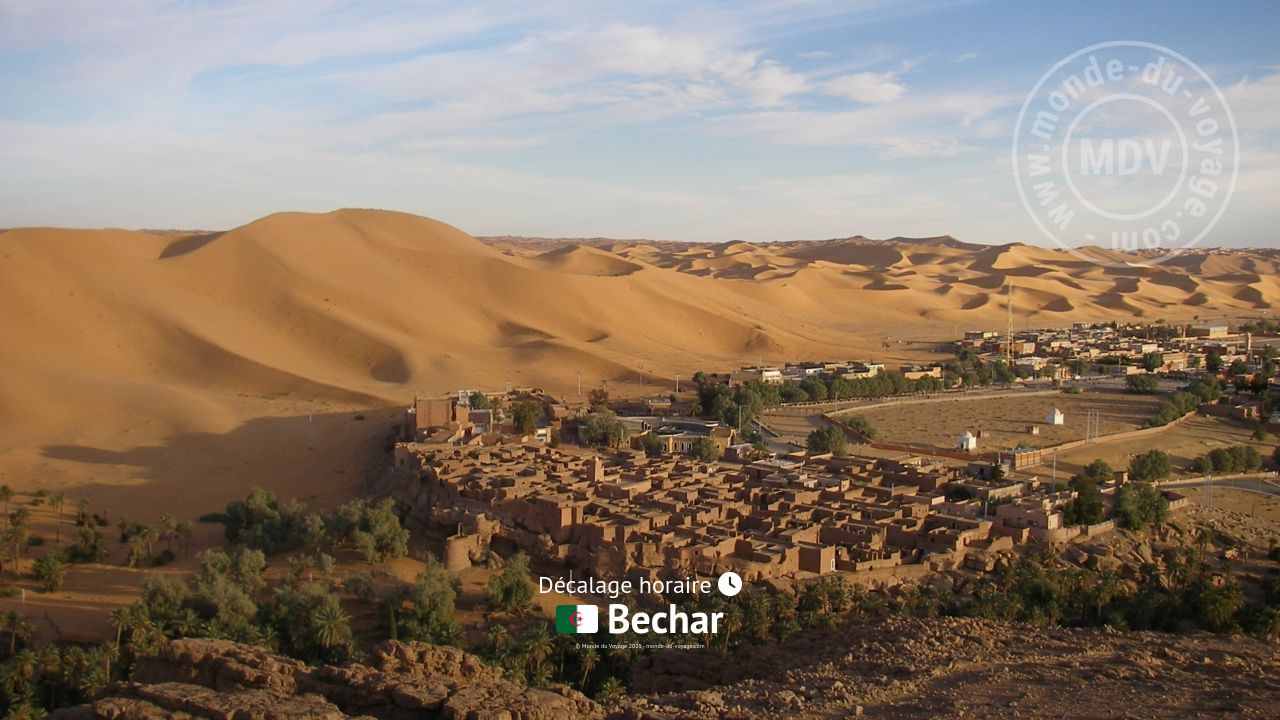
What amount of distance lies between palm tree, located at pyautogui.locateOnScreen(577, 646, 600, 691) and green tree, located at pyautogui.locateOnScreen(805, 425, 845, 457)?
46.9 ft

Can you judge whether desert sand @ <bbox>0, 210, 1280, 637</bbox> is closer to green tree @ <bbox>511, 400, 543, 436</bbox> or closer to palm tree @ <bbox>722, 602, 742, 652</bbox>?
green tree @ <bbox>511, 400, 543, 436</bbox>

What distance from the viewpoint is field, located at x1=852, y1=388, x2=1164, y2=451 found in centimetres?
2955

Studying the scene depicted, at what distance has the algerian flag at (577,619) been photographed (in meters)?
12.6

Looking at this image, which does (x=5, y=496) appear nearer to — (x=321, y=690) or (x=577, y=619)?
(x=577, y=619)

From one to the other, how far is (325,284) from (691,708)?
143 feet

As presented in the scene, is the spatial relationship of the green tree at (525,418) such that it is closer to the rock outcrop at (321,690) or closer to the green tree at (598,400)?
the green tree at (598,400)

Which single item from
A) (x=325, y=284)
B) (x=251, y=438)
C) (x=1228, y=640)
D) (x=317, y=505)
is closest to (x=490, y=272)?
(x=325, y=284)

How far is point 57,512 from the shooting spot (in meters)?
19.4

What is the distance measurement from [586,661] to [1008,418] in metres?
24.8

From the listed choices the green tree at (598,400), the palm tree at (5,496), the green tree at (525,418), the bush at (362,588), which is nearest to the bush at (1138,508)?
the green tree at (525,418)

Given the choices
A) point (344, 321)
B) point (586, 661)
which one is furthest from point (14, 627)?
point (344, 321)

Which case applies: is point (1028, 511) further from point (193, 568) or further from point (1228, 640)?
point (193, 568)

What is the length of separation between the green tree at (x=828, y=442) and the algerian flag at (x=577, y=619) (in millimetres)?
13686

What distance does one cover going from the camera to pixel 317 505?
66.6 feet
